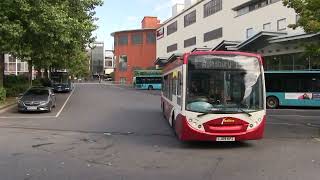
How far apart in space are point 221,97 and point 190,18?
7018 centimetres

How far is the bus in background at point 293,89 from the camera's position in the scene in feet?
109

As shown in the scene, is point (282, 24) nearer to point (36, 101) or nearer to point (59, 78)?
point (36, 101)

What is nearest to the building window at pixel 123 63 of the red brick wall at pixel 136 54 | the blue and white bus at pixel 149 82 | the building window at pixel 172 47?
the red brick wall at pixel 136 54

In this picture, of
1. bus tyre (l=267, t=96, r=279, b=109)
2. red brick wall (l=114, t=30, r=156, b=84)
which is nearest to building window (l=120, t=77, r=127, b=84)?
red brick wall (l=114, t=30, r=156, b=84)

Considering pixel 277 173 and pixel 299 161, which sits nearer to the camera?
pixel 277 173

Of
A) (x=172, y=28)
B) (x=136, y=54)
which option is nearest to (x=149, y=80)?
(x=172, y=28)

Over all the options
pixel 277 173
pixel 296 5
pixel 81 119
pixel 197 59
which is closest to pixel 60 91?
pixel 81 119

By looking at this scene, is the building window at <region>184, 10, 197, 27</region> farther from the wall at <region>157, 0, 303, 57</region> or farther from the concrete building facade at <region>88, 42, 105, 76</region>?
the concrete building facade at <region>88, 42, 105, 76</region>

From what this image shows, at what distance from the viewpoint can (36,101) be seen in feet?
91.2

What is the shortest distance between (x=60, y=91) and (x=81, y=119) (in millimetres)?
37426

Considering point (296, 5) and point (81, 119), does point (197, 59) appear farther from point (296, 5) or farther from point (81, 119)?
point (81, 119)

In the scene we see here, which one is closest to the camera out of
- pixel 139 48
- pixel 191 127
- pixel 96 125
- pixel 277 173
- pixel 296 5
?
pixel 277 173

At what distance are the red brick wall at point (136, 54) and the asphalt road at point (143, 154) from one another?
109 m

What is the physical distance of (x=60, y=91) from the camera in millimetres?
60594
